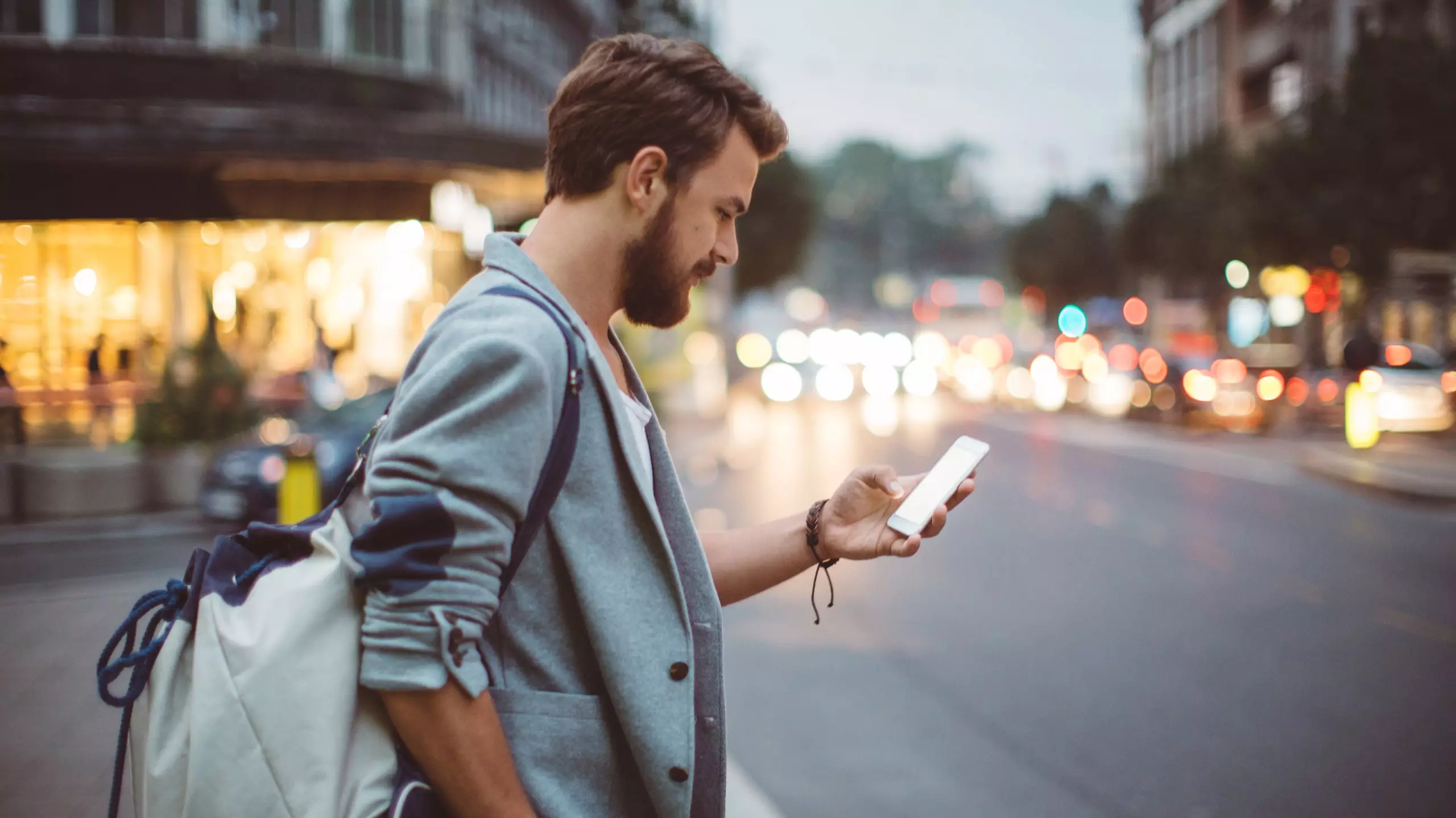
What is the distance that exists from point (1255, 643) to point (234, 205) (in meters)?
16.8

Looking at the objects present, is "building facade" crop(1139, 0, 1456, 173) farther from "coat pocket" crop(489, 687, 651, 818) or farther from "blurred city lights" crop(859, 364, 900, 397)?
"coat pocket" crop(489, 687, 651, 818)

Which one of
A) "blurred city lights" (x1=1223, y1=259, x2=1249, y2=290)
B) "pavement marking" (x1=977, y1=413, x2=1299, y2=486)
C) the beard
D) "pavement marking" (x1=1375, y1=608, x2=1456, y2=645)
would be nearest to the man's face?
the beard

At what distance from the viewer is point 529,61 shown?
38812 mm

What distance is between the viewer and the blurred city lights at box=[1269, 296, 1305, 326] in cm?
4594

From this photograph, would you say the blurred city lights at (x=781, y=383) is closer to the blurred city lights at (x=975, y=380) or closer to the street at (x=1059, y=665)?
the blurred city lights at (x=975, y=380)

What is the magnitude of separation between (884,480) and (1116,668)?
5600mm

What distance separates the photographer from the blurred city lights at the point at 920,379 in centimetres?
4006

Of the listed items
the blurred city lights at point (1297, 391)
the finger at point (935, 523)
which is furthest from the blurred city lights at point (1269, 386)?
the finger at point (935, 523)

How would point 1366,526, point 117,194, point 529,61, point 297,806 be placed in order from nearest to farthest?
point 297,806, point 1366,526, point 117,194, point 529,61

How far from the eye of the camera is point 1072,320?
67125 millimetres

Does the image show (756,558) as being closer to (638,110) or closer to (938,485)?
(938,485)

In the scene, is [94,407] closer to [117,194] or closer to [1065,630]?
[117,194]

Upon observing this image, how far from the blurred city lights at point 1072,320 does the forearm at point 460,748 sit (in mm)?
64851

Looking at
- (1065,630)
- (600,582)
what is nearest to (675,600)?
(600,582)
